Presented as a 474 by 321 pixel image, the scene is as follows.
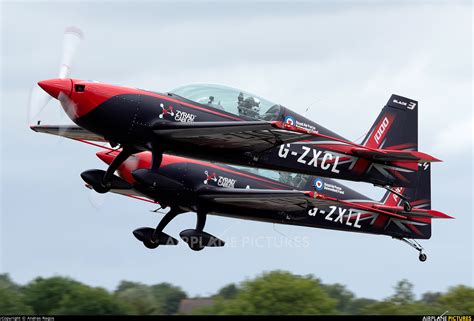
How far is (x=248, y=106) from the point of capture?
24125 millimetres

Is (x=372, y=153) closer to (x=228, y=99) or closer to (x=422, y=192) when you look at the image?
(x=228, y=99)

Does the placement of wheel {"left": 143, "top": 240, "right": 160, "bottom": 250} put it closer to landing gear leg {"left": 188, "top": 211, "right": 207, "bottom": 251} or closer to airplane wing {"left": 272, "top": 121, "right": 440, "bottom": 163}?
landing gear leg {"left": 188, "top": 211, "right": 207, "bottom": 251}

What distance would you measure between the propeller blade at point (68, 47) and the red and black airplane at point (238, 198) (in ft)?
11.9

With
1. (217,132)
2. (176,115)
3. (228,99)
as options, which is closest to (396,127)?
(228,99)

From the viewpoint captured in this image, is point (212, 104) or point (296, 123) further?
point (296, 123)

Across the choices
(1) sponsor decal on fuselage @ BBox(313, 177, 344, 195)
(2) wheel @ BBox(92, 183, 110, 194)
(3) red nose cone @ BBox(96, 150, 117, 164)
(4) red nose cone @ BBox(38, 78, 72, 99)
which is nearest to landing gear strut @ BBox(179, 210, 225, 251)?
(3) red nose cone @ BBox(96, 150, 117, 164)

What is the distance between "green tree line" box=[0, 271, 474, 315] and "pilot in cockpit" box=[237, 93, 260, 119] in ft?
27.6

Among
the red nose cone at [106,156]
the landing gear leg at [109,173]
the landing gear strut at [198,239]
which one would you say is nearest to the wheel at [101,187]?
the landing gear leg at [109,173]

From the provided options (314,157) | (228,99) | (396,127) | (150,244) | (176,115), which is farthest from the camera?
(396,127)

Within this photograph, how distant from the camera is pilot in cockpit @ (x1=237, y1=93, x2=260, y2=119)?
79.0ft

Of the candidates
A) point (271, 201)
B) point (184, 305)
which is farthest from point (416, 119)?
point (184, 305)

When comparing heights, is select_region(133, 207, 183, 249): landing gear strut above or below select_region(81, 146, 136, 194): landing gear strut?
below

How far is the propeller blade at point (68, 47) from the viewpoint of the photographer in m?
23.0

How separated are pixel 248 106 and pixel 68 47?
4.37 metres
